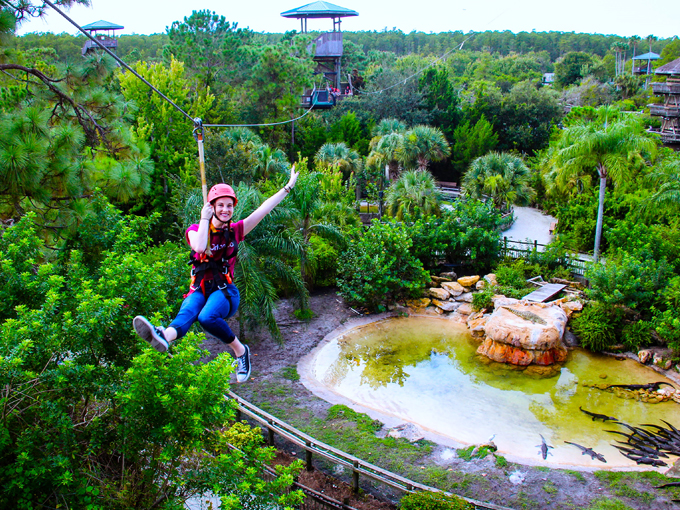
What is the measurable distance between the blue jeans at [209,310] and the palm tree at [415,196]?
14.9 metres

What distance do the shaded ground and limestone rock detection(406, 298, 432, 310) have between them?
21.1ft

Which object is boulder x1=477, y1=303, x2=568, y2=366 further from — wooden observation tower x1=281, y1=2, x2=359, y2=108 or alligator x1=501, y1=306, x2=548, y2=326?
wooden observation tower x1=281, y1=2, x2=359, y2=108

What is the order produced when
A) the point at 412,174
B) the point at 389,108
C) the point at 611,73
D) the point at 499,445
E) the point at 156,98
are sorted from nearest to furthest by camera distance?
1. the point at 499,445
2. the point at 412,174
3. the point at 156,98
4. the point at 389,108
5. the point at 611,73

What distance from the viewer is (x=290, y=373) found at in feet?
44.3

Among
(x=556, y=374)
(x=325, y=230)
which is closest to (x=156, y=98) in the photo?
(x=325, y=230)

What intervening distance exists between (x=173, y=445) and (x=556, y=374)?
11047mm

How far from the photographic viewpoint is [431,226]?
1912cm

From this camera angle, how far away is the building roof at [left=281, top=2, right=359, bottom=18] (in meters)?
40.6

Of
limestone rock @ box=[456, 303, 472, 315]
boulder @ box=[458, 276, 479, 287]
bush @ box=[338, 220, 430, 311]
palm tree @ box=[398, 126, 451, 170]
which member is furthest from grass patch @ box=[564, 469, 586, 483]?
palm tree @ box=[398, 126, 451, 170]

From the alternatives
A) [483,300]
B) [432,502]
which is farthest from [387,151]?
[432,502]

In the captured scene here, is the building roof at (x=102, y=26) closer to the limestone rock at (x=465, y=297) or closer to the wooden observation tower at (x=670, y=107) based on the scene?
the limestone rock at (x=465, y=297)

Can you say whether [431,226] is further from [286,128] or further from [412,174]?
[286,128]

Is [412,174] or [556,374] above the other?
[412,174]

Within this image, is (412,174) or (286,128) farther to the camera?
(286,128)
